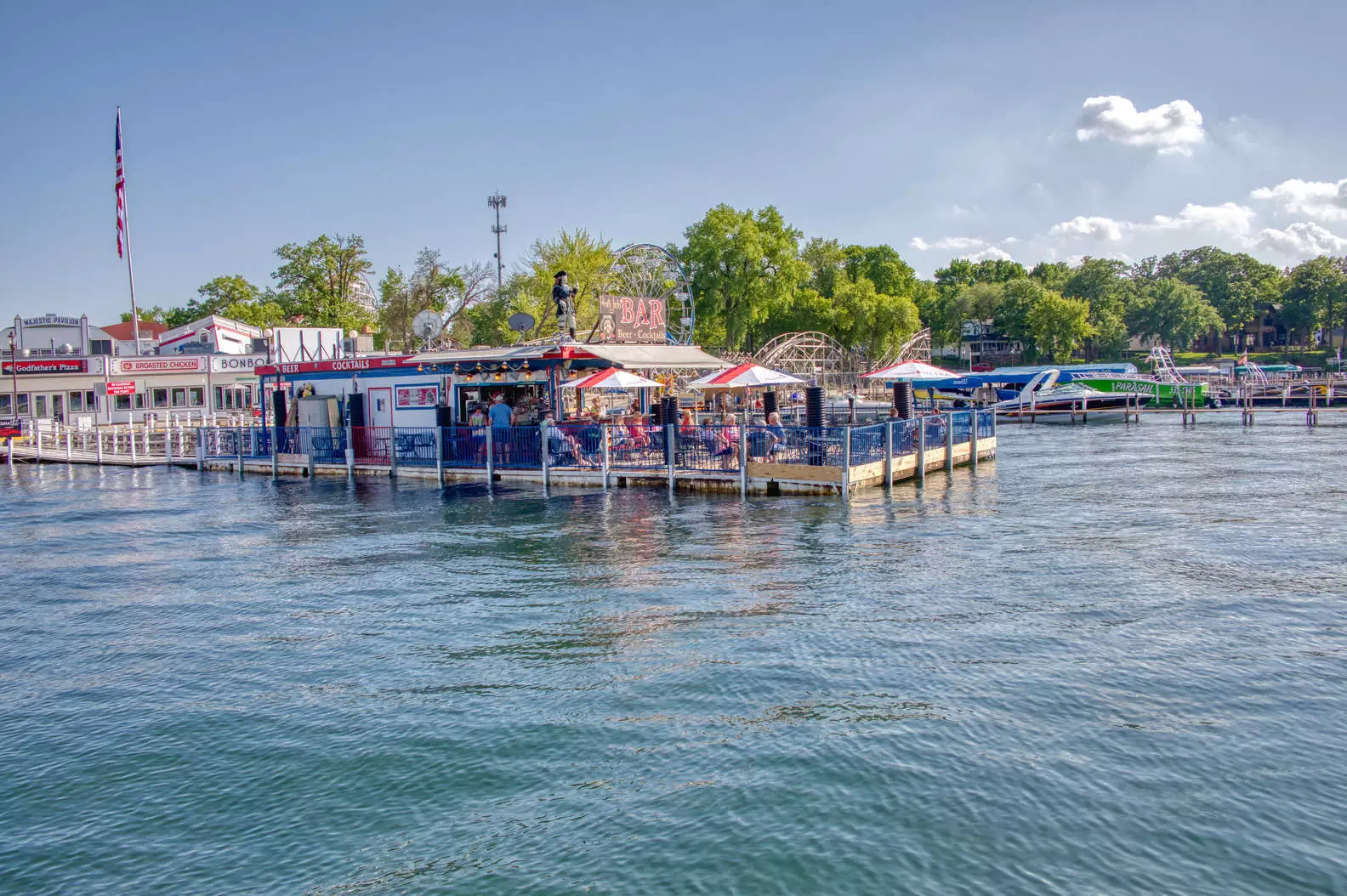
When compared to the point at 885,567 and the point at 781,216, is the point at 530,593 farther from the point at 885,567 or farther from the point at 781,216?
the point at 781,216

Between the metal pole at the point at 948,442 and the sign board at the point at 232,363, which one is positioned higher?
the sign board at the point at 232,363

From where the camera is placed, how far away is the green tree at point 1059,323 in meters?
93.4

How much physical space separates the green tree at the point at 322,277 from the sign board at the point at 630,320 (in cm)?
4138

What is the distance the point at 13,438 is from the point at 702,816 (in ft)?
166

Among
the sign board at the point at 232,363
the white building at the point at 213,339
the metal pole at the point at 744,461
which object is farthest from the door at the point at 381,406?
the white building at the point at 213,339

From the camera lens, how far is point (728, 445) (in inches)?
1015

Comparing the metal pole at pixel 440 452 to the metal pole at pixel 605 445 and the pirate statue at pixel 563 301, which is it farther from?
the metal pole at pixel 605 445

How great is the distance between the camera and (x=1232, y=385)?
67.2 meters

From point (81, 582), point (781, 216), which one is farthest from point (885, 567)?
point (781, 216)

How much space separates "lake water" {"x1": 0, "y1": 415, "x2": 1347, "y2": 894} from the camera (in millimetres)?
7426

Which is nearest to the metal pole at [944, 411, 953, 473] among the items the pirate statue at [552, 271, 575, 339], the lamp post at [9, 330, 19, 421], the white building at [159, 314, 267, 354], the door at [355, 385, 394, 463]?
the pirate statue at [552, 271, 575, 339]

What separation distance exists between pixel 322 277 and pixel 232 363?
17032 millimetres

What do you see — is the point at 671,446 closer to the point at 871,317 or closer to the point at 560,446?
the point at 560,446

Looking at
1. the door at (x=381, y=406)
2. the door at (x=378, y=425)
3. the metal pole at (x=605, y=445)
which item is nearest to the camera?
the metal pole at (x=605, y=445)
